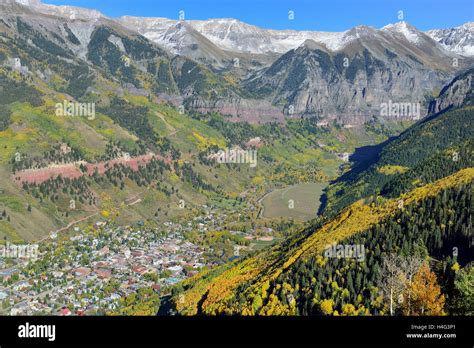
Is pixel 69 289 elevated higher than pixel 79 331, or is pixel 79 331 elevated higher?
pixel 79 331

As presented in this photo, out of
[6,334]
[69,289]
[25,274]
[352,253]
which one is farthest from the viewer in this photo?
[25,274]

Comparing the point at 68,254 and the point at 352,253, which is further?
the point at 68,254

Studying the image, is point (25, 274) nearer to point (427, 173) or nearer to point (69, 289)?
point (69, 289)

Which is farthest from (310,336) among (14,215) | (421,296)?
(14,215)

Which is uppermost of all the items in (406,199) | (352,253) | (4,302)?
(406,199)

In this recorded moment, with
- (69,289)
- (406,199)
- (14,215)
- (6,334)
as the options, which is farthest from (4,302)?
(6,334)

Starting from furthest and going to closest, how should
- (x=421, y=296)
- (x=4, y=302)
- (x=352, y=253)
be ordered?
(x=4, y=302), (x=352, y=253), (x=421, y=296)
